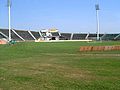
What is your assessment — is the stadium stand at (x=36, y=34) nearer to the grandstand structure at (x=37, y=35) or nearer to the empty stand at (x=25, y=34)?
the grandstand structure at (x=37, y=35)

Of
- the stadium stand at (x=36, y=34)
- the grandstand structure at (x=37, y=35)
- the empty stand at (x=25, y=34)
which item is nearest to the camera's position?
the grandstand structure at (x=37, y=35)

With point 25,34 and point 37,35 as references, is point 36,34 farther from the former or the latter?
point 25,34

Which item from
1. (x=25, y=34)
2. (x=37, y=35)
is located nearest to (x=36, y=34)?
(x=37, y=35)

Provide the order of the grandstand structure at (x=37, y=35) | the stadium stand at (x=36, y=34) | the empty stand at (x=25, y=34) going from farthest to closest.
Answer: the stadium stand at (x=36, y=34) < the empty stand at (x=25, y=34) < the grandstand structure at (x=37, y=35)

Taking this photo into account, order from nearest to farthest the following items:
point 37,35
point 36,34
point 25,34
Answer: point 25,34
point 37,35
point 36,34

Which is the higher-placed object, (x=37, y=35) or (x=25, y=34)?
(x=25, y=34)

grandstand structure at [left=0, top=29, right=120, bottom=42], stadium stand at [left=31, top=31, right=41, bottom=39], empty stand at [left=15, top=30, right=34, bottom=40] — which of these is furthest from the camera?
stadium stand at [left=31, top=31, right=41, bottom=39]

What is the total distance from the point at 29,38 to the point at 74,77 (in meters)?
163

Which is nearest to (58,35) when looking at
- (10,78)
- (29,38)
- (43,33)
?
(43,33)

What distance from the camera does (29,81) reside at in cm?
1368

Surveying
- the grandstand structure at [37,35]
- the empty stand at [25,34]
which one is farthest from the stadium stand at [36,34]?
the empty stand at [25,34]

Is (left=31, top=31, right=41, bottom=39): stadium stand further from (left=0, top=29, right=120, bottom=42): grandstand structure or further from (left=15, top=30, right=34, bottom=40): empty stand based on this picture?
(left=15, top=30, right=34, bottom=40): empty stand

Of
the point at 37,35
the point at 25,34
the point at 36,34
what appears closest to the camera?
the point at 25,34

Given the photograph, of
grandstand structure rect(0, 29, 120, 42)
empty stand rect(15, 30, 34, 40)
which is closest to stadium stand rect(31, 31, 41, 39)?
grandstand structure rect(0, 29, 120, 42)
